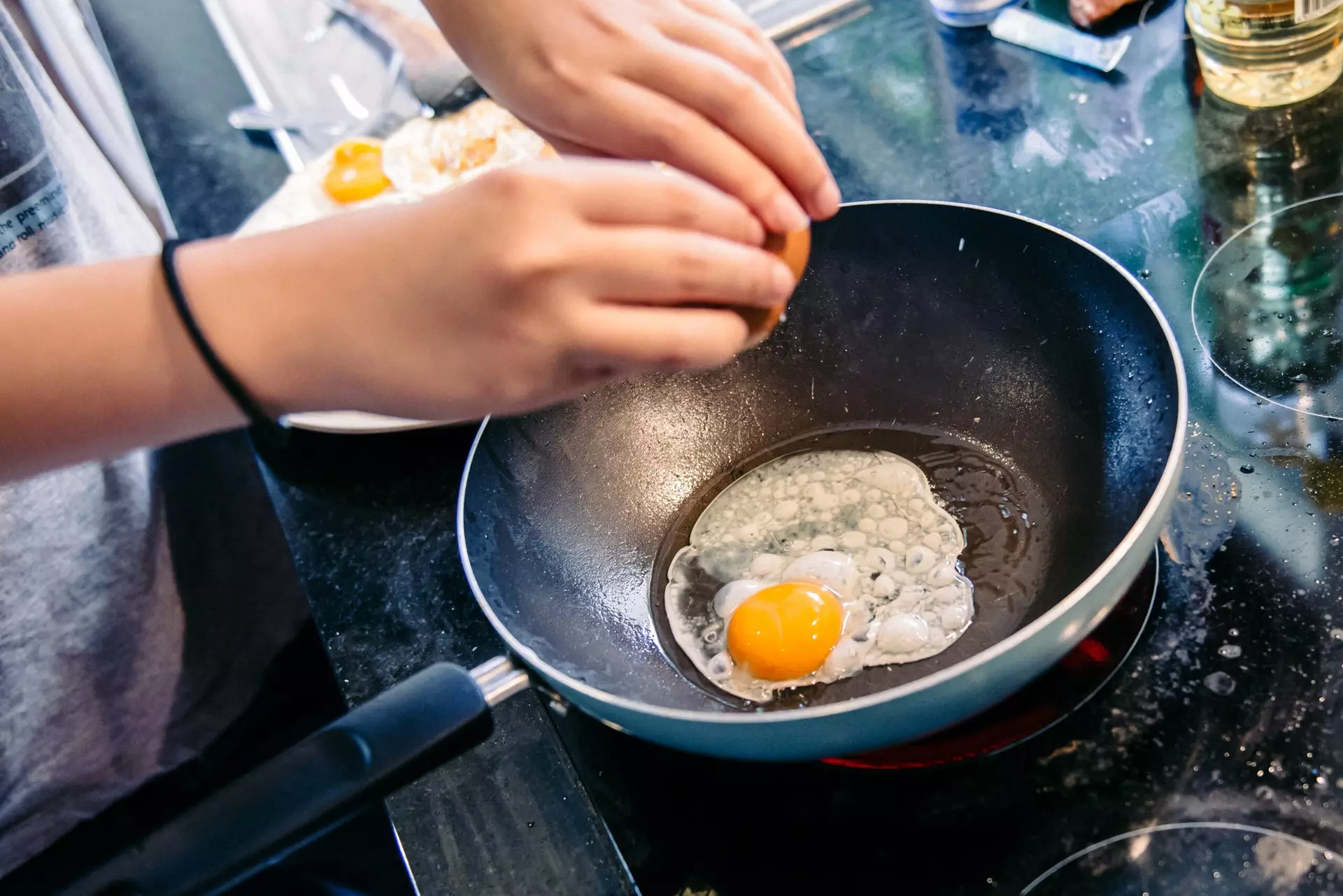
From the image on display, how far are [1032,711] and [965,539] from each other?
0.18 meters

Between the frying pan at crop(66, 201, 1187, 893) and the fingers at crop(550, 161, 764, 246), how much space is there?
0.27 metres

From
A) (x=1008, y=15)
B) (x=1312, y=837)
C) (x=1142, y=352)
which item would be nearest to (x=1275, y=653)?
(x=1312, y=837)

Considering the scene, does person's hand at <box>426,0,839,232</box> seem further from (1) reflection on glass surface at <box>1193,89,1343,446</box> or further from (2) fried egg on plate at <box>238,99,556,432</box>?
(2) fried egg on plate at <box>238,99,556,432</box>

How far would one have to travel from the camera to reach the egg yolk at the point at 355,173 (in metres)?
1.38

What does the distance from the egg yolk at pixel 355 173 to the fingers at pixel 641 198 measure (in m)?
0.93

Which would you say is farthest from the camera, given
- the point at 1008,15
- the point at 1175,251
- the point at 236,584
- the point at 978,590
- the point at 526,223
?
the point at 1008,15

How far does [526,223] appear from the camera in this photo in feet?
1.63

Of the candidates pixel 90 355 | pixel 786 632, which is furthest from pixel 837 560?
pixel 90 355

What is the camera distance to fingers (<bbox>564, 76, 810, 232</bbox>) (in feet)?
1.98

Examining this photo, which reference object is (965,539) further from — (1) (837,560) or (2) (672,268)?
(2) (672,268)

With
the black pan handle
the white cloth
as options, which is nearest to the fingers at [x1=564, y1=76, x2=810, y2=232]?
the black pan handle

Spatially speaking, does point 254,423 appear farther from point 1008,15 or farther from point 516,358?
point 1008,15

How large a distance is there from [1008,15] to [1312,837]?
1.05 metres

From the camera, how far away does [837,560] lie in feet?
2.76
